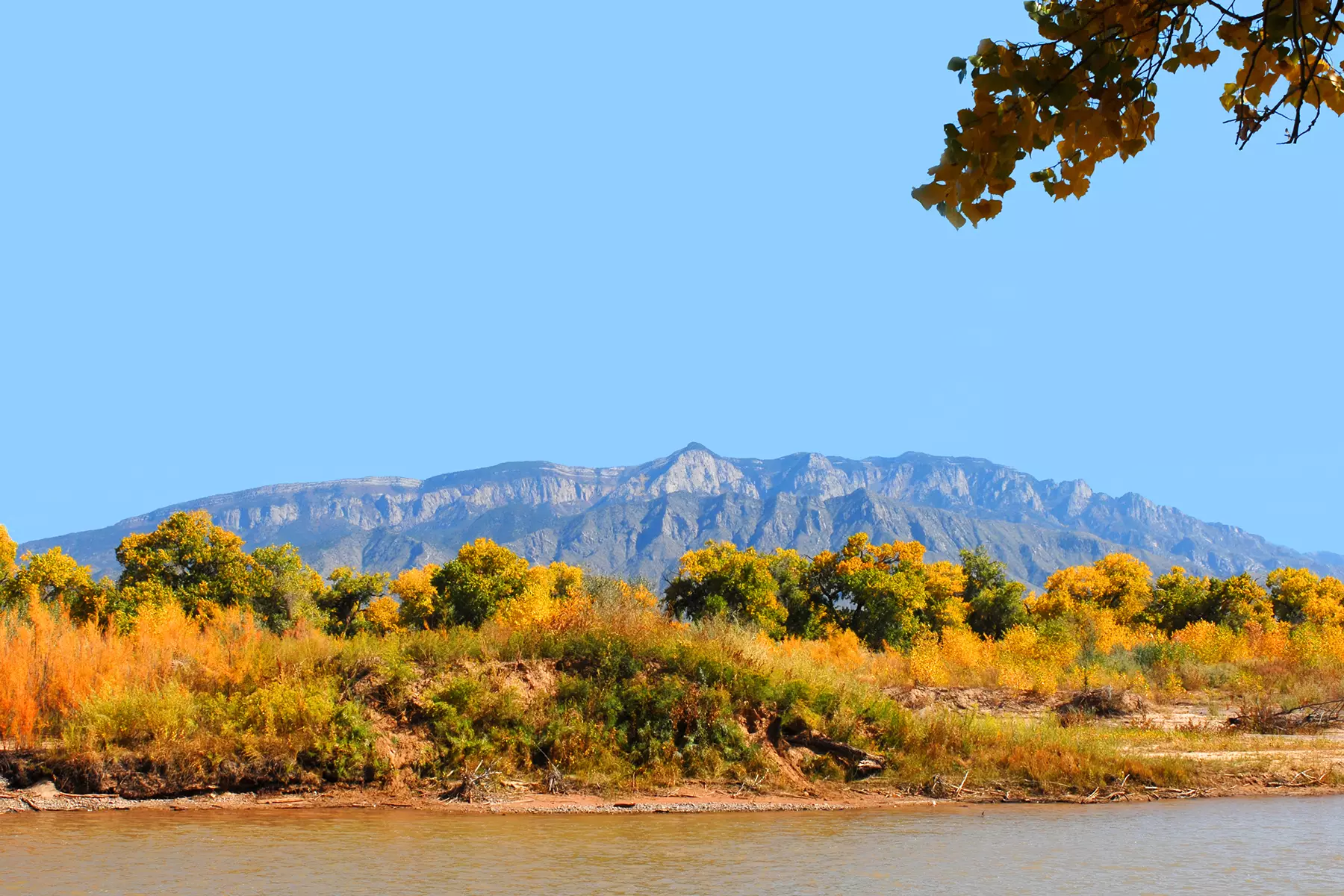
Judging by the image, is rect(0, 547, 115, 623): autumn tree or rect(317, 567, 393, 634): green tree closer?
rect(0, 547, 115, 623): autumn tree

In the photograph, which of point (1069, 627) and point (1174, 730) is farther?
point (1069, 627)

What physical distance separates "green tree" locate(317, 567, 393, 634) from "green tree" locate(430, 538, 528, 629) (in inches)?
276

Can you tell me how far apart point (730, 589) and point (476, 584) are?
1080 centimetres

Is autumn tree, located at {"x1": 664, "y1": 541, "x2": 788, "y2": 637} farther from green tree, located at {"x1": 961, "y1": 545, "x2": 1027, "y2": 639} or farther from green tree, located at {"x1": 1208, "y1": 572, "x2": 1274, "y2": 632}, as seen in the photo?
green tree, located at {"x1": 1208, "y1": 572, "x2": 1274, "y2": 632}

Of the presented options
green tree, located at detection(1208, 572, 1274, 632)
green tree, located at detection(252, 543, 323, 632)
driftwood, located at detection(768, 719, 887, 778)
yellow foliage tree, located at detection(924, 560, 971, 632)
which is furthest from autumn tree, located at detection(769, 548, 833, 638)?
driftwood, located at detection(768, 719, 887, 778)

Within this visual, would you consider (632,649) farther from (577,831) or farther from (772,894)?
(772,894)

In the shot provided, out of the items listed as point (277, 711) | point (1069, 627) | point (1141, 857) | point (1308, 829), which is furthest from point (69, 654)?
point (1069, 627)

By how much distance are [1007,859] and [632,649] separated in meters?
7.93

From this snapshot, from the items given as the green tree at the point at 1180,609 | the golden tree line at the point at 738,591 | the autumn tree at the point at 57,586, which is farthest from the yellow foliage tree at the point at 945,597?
the autumn tree at the point at 57,586

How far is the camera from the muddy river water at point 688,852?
10180 mm

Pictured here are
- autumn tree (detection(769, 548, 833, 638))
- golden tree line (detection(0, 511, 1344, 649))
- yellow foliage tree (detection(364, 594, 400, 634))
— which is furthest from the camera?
yellow foliage tree (detection(364, 594, 400, 634))

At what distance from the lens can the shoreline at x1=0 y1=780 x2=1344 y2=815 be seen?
1469cm

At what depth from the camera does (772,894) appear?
32.4 feet

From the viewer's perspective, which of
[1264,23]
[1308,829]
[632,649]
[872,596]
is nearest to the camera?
[1264,23]
